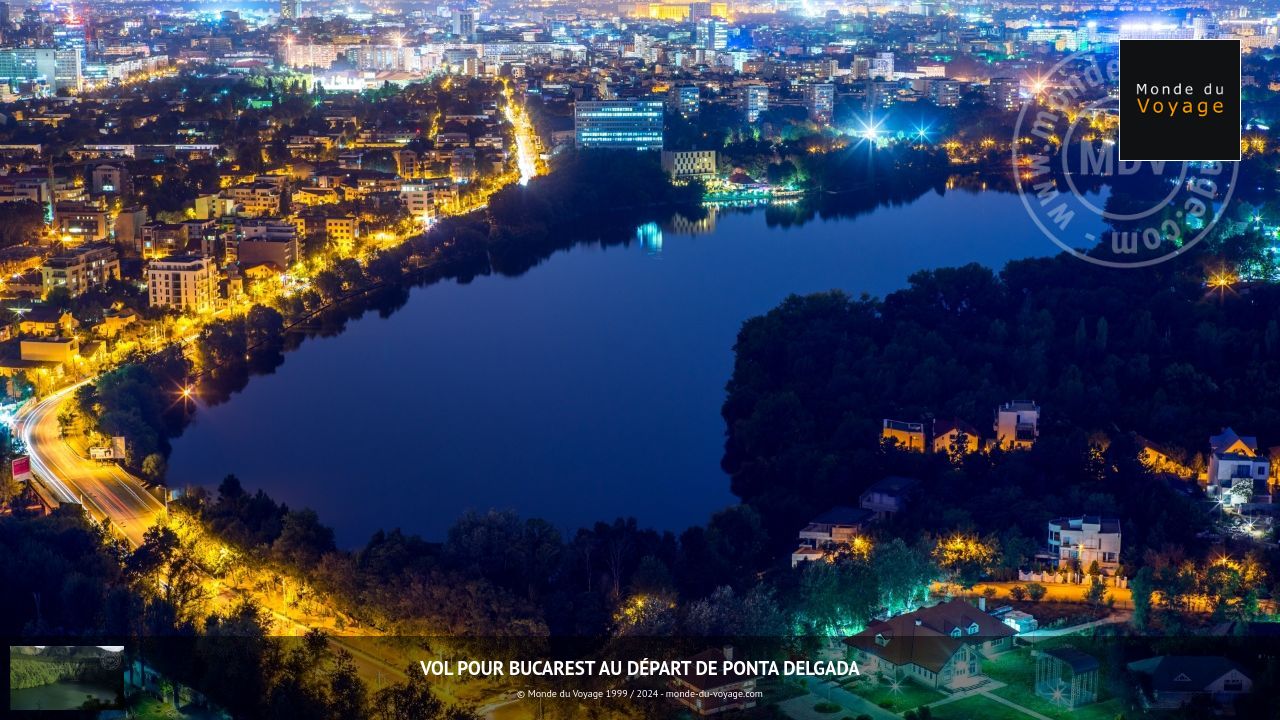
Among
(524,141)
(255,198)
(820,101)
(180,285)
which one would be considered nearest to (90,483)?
(180,285)

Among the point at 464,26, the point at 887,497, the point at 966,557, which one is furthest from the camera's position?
the point at 464,26

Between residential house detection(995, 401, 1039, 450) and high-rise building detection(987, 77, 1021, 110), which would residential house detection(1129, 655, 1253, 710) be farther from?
high-rise building detection(987, 77, 1021, 110)

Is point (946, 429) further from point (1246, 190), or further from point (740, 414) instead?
point (1246, 190)

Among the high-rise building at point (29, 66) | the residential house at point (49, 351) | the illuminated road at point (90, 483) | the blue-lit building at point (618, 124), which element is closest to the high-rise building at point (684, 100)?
the blue-lit building at point (618, 124)

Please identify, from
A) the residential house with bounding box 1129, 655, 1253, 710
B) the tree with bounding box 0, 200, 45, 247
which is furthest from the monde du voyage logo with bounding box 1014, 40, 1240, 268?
the tree with bounding box 0, 200, 45, 247

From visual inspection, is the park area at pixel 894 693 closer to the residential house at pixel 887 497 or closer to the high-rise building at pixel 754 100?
the residential house at pixel 887 497

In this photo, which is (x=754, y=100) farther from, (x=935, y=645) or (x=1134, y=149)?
(x=935, y=645)
